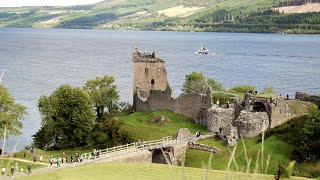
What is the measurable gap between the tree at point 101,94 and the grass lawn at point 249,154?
937 inches

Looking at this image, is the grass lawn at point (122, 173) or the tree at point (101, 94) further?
the tree at point (101, 94)

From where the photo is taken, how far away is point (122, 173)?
134 ft

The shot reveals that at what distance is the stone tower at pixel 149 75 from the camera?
7219 centimetres

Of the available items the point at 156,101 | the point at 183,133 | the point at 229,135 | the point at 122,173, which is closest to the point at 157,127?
the point at 183,133

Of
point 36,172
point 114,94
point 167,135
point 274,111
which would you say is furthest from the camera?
point 114,94

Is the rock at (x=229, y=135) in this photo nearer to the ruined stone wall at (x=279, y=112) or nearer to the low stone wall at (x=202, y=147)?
the low stone wall at (x=202, y=147)

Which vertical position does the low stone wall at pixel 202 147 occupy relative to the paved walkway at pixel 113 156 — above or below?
below

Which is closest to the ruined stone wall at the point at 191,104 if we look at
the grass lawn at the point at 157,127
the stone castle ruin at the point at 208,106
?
the stone castle ruin at the point at 208,106

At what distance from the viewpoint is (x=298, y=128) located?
4956 cm

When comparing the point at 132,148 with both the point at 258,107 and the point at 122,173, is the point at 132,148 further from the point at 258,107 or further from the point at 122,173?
the point at 258,107

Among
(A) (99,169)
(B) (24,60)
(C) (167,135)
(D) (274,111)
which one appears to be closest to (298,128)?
(D) (274,111)

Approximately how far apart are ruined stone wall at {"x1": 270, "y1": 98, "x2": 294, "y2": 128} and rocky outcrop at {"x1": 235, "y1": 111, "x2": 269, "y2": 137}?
834mm

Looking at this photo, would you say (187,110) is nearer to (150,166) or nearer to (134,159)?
(134,159)

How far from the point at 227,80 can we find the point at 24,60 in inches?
3152
